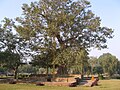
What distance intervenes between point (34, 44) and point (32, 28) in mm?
3328

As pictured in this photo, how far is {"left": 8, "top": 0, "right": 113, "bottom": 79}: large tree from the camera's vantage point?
1780 inches

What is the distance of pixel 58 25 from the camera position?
4519 cm

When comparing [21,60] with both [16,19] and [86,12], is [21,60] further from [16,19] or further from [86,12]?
[86,12]

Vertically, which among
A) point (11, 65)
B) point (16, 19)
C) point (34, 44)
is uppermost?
point (16, 19)

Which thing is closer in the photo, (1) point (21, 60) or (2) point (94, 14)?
(2) point (94, 14)

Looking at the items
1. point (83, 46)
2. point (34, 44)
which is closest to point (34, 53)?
point (34, 44)

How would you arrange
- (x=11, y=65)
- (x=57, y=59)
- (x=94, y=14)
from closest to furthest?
(x=57, y=59)
(x=94, y=14)
(x=11, y=65)

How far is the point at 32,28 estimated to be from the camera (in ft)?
151

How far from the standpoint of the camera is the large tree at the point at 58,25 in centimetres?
4522

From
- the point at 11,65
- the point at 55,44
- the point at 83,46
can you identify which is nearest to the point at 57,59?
the point at 55,44

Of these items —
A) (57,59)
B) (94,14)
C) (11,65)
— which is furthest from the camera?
(11,65)

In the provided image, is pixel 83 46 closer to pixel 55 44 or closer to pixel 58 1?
pixel 55 44

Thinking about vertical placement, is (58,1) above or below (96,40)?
above

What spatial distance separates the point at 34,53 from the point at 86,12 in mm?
11920
